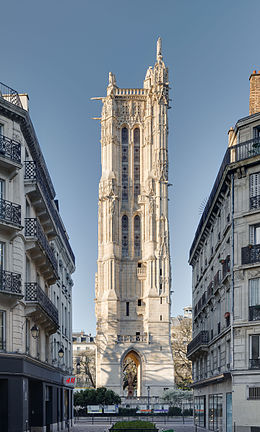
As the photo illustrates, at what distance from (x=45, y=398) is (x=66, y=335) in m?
21.3

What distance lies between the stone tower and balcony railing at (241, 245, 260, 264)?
3470 inches

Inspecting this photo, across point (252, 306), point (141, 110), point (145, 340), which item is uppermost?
point (141, 110)

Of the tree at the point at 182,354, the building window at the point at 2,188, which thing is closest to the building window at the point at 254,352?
the building window at the point at 2,188

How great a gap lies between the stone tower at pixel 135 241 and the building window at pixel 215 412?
244ft

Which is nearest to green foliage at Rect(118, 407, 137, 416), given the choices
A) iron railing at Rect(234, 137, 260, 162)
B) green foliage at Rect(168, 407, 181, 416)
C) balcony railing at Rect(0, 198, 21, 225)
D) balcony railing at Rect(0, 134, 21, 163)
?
green foliage at Rect(168, 407, 181, 416)

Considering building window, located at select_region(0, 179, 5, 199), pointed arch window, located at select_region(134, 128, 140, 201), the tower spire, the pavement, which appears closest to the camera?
building window, located at select_region(0, 179, 5, 199)

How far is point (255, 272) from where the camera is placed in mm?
31375

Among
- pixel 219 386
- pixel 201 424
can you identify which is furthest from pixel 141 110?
pixel 219 386

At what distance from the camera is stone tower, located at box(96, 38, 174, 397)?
390ft

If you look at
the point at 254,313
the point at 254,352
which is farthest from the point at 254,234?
the point at 254,352

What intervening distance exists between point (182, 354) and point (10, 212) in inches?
3910

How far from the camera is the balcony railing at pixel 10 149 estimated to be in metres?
28.9

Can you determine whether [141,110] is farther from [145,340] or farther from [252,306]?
[252,306]

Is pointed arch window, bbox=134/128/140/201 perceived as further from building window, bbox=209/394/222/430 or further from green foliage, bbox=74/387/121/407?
building window, bbox=209/394/222/430
